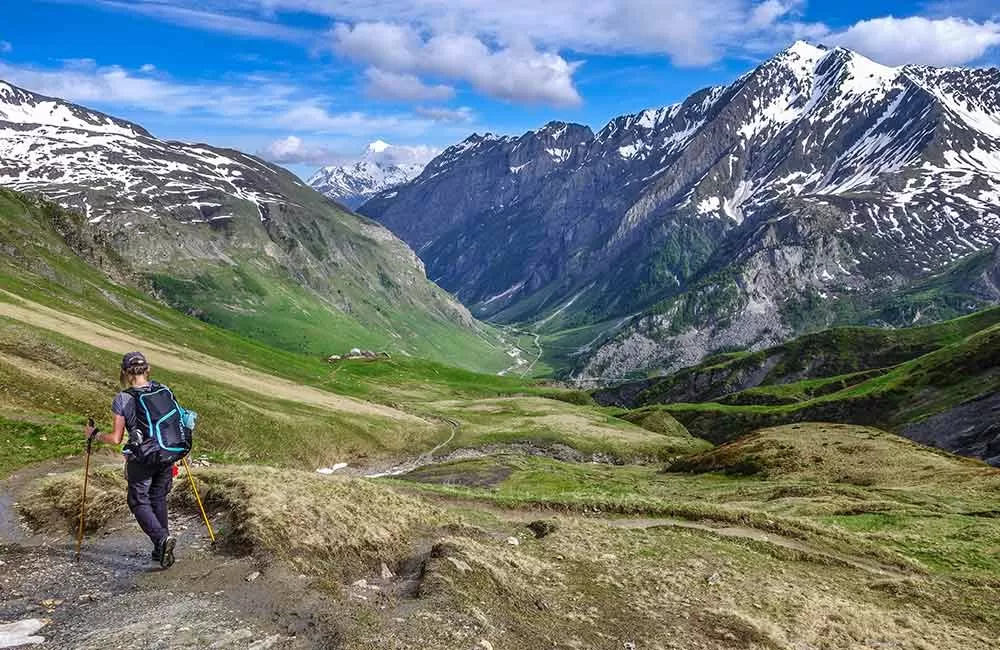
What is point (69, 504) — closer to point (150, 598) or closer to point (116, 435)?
point (116, 435)

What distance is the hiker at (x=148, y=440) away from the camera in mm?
17906

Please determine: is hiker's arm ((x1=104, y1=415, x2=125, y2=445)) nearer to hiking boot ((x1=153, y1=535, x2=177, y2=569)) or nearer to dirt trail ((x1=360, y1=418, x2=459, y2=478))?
hiking boot ((x1=153, y1=535, x2=177, y2=569))

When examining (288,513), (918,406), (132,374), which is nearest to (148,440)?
(132,374)

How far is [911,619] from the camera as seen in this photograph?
2530 centimetres

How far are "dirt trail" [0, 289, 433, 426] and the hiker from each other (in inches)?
2917

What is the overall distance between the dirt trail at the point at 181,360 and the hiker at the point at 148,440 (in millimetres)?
74101

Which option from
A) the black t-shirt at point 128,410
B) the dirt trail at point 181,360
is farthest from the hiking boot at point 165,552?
the dirt trail at point 181,360

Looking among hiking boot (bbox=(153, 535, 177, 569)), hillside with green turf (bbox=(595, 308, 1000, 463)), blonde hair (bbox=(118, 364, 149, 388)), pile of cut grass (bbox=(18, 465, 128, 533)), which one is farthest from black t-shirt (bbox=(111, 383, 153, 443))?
hillside with green turf (bbox=(595, 308, 1000, 463))

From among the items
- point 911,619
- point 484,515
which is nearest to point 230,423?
point 484,515

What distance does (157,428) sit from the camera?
59.4 ft

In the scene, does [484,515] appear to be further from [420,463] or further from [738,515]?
[420,463]

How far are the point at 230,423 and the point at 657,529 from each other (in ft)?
189

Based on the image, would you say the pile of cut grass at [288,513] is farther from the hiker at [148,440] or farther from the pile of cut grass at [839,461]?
the pile of cut grass at [839,461]

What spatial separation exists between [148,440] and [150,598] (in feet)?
12.9
